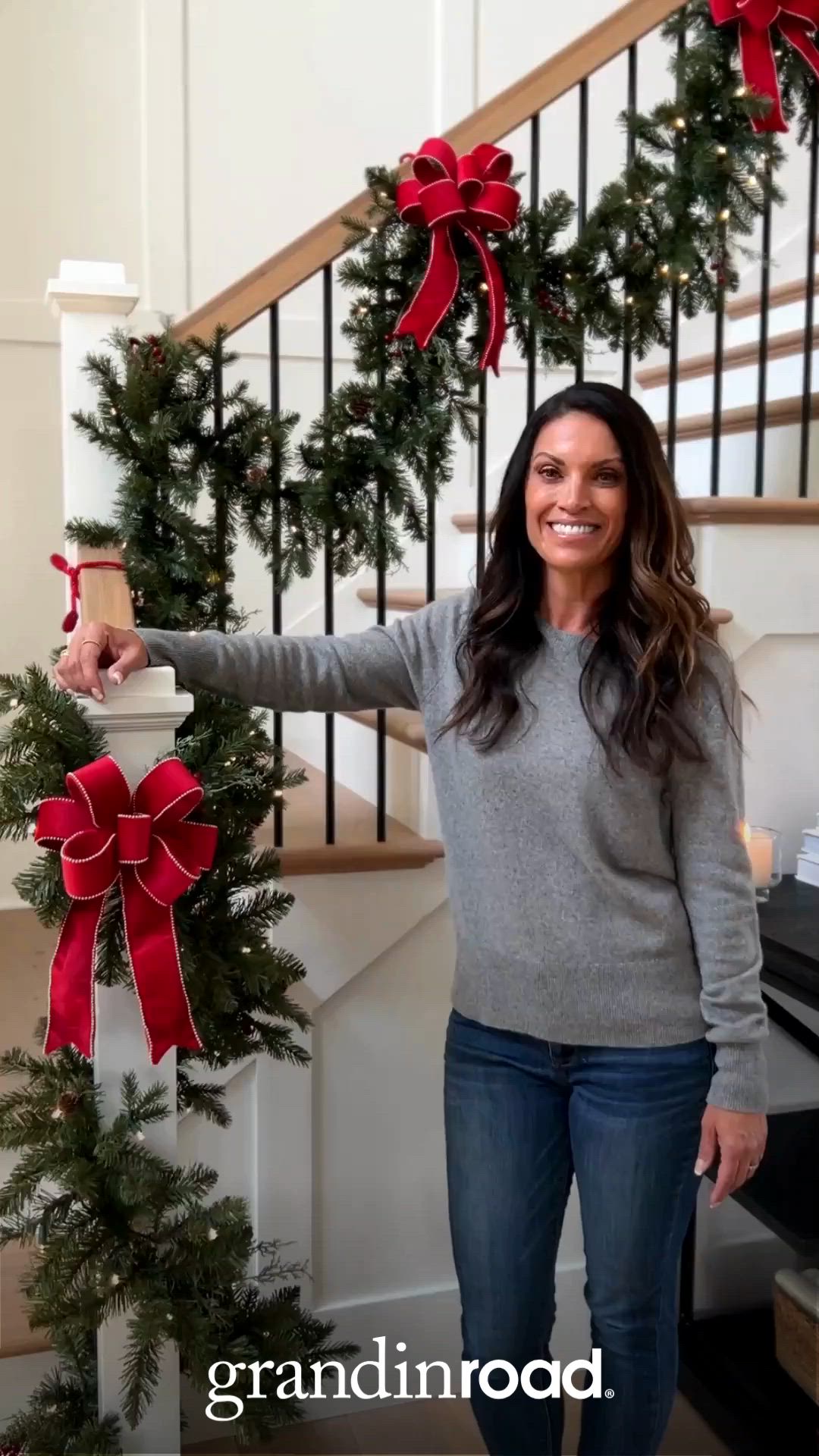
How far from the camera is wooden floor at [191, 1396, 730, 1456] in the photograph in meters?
1.93

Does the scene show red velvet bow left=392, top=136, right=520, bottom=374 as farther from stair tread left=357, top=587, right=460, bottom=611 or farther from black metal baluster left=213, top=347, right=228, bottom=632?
stair tread left=357, top=587, right=460, bottom=611

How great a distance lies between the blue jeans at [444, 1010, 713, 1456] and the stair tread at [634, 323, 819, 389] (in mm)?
1384

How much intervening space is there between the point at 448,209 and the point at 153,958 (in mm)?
1040

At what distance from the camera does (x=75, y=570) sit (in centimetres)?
139

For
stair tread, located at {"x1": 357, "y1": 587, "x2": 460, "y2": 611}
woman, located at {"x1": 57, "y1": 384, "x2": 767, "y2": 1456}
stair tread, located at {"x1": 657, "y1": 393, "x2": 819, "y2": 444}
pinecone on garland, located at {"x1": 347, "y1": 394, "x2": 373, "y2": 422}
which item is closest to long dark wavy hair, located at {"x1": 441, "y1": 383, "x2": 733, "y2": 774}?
woman, located at {"x1": 57, "y1": 384, "x2": 767, "y2": 1456}

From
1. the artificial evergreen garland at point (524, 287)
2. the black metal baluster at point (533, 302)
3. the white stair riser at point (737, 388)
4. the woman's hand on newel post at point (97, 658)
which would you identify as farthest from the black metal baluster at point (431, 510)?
the white stair riser at point (737, 388)

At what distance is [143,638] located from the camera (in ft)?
4.25

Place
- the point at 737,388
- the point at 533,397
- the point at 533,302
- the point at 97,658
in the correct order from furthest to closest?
the point at 737,388
the point at 533,397
the point at 533,302
the point at 97,658

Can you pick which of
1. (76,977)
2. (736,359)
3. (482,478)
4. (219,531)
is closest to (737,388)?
(736,359)

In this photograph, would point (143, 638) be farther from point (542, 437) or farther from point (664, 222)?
point (664, 222)

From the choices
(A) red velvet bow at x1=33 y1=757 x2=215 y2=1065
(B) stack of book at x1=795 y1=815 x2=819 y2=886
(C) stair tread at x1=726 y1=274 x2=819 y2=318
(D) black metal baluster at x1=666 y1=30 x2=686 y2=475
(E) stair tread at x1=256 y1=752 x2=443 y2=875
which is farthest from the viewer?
(C) stair tread at x1=726 y1=274 x2=819 y2=318

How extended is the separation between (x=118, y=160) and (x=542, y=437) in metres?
2.18

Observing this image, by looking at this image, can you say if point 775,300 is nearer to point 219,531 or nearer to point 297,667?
point 219,531

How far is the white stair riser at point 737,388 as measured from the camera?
2367mm
